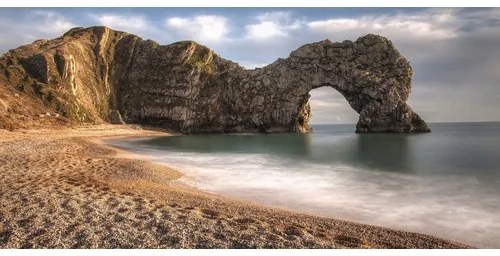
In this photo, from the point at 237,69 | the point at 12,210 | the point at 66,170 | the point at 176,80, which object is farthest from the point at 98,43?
the point at 12,210

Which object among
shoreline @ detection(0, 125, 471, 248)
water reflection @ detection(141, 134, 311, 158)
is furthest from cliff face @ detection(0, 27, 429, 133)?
shoreline @ detection(0, 125, 471, 248)

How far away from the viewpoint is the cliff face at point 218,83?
105m

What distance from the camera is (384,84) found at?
343 feet

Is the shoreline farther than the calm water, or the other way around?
the calm water

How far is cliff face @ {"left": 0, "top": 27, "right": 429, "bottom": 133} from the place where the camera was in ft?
345

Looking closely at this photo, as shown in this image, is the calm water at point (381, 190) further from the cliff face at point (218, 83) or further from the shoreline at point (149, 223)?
the cliff face at point (218, 83)

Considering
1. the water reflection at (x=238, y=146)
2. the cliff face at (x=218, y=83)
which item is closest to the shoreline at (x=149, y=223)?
the water reflection at (x=238, y=146)

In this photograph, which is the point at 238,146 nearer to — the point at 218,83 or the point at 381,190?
the point at 381,190

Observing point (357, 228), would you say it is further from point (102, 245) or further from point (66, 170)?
point (66, 170)

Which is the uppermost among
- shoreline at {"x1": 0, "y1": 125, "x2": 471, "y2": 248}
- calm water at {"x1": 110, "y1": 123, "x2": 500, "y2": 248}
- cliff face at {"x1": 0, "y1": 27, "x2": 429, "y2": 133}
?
cliff face at {"x1": 0, "y1": 27, "x2": 429, "y2": 133}

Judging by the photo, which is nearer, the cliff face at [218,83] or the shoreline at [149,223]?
the shoreline at [149,223]

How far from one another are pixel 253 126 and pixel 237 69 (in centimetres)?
1887

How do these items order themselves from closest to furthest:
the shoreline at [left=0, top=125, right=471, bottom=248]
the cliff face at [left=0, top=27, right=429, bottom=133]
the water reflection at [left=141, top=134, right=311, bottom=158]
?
the shoreline at [left=0, top=125, right=471, bottom=248], the water reflection at [left=141, top=134, right=311, bottom=158], the cliff face at [left=0, top=27, right=429, bottom=133]

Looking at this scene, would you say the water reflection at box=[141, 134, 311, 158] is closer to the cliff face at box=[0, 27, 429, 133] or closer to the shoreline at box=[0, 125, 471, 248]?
the shoreline at box=[0, 125, 471, 248]
